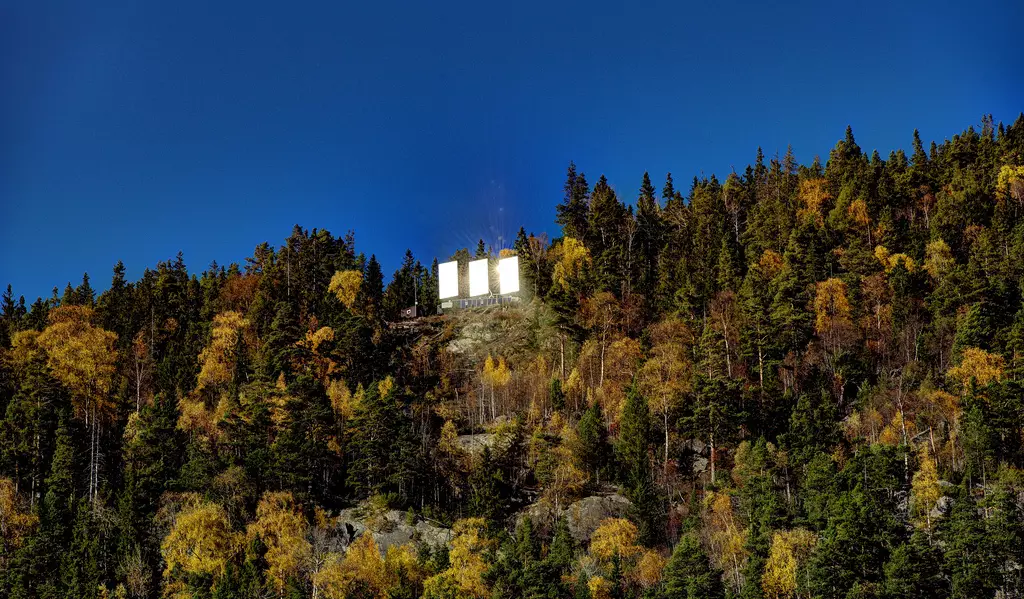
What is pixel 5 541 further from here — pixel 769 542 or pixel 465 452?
pixel 769 542

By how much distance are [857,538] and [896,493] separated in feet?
32.9

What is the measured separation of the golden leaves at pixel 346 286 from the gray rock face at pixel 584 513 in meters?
43.1

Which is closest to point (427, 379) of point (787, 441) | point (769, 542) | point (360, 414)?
point (360, 414)

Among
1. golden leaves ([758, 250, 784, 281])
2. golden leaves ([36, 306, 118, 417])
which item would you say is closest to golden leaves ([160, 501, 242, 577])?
golden leaves ([36, 306, 118, 417])

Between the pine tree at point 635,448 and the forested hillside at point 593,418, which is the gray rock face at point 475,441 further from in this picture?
the pine tree at point 635,448

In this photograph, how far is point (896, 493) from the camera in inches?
2672

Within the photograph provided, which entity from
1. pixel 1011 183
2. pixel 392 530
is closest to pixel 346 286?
pixel 392 530

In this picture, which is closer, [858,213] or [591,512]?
[591,512]

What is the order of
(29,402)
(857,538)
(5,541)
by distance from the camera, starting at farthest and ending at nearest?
1. (29,402)
2. (5,541)
3. (857,538)

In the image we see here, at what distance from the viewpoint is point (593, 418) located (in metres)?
77.5

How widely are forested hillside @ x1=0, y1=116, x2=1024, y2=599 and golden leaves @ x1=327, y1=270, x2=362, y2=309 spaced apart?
30 centimetres

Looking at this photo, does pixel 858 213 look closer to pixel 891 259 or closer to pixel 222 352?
pixel 891 259

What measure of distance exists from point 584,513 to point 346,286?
4862 cm

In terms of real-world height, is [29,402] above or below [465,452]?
above
